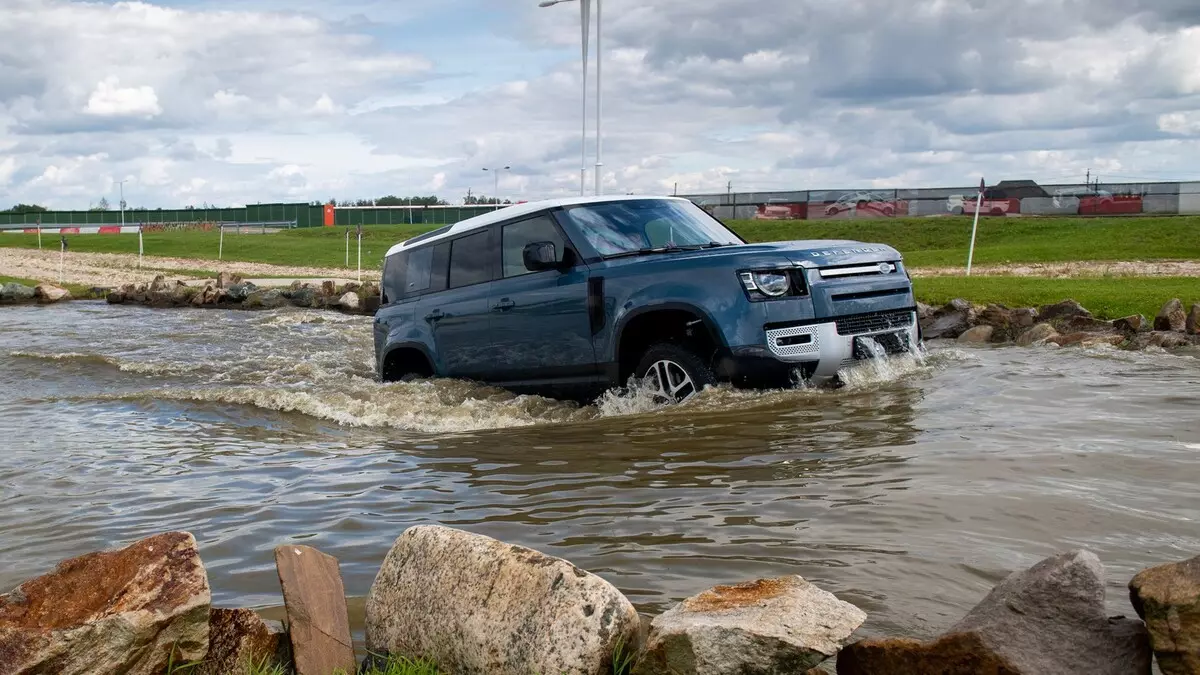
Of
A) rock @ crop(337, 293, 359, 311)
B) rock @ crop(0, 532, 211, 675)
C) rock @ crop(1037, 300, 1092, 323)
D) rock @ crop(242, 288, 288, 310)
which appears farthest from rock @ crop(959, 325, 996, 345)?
rock @ crop(242, 288, 288, 310)

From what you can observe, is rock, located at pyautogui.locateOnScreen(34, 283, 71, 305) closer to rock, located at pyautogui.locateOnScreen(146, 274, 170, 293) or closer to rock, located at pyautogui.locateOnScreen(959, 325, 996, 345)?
rock, located at pyautogui.locateOnScreen(146, 274, 170, 293)

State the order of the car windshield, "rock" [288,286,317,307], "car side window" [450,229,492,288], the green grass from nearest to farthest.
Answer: the car windshield
"car side window" [450,229,492,288]
the green grass
"rock" [288,286,317,307]

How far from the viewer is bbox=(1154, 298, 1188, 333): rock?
12562 mm

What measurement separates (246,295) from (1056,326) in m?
20.4

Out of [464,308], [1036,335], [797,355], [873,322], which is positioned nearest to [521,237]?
[464,308]

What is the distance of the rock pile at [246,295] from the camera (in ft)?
85.4

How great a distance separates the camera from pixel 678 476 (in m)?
6.36

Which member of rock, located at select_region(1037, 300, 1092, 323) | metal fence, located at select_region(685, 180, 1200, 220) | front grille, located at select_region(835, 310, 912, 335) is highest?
metal fence, located at select_region(685, 180, 1200, 220)

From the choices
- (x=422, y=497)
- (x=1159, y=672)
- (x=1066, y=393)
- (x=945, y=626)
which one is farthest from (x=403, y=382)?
(x=1159, y=672)

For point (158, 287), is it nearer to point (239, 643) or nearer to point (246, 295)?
point (246, 295)

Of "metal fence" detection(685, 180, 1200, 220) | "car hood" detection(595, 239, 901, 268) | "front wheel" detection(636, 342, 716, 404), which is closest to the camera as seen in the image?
"car hood" detection(595, 239, 901, 268)

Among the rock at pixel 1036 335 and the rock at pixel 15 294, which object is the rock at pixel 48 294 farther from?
the rock at pixel 1036 335

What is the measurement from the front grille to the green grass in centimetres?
740


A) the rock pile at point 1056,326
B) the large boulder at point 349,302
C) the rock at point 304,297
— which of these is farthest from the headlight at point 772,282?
the rock at point 304,297
